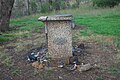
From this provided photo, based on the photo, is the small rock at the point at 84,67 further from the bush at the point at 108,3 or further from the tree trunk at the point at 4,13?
the bush at the point at 108,3

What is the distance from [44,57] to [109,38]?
321cm

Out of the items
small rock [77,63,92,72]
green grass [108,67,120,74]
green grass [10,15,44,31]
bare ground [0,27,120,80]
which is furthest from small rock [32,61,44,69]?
green grass [10,15,44,31]

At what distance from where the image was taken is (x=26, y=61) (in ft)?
22.6

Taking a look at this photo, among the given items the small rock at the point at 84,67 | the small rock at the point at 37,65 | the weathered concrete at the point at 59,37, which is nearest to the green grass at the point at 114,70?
the small rock at the point at 84,67

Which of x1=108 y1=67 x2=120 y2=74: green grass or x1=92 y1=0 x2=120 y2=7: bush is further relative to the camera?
x1=92 y1=0 x2=120 y2=7: bush

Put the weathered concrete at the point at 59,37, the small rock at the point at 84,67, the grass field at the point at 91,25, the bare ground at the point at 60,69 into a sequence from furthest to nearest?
the grass field at the point at 91,25 → the weathered concrete at the point at 59,37 → the small rock at the point at 84,67 → the bare ground at the point at 60,69

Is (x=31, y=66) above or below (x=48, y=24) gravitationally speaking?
below

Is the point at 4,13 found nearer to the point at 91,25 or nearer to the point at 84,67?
the point at 91,25

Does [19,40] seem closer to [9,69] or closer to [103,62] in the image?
[9,69]

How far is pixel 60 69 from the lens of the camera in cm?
611

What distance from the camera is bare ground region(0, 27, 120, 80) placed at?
227 inches

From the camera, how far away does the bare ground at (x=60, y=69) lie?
5.76 m

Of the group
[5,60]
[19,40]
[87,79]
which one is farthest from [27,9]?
[87,79]

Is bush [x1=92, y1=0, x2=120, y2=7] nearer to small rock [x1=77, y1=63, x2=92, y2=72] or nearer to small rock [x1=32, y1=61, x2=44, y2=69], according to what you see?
small rock [x1=32, y1=61, x2=44, y2=69]
